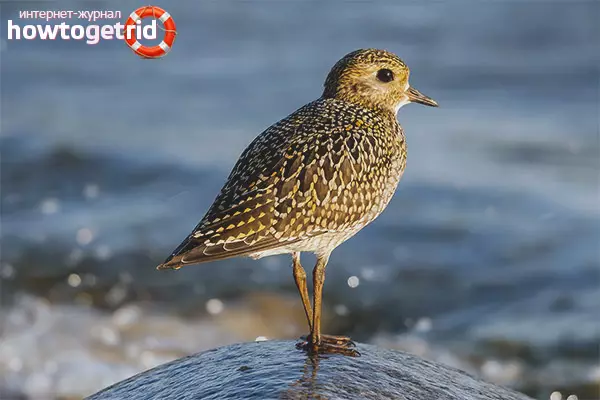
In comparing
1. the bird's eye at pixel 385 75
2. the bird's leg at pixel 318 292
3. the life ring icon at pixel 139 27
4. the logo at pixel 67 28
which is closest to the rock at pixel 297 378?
the bird's leg at pixel 318 292

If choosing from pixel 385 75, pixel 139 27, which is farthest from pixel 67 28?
Result: pixel 385 75

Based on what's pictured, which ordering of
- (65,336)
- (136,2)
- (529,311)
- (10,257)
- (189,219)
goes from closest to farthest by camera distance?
(65,336), (529,311), (10,257), (189,219), (136,2)

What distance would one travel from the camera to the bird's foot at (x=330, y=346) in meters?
4.94

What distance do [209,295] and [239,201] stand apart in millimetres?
5843

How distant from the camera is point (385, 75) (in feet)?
19.4

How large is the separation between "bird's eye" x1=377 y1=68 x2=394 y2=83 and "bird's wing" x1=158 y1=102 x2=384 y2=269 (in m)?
0.71

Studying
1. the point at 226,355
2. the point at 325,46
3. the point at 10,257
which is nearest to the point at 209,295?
the point at 10,257

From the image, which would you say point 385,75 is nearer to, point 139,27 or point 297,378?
point 297,378

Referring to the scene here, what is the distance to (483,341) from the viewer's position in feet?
32.4

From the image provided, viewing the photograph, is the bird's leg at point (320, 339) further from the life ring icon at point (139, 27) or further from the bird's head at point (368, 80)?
the life ring icon at point (139, 27)

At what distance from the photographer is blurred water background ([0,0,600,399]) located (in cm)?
980

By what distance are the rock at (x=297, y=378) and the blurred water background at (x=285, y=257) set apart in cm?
419

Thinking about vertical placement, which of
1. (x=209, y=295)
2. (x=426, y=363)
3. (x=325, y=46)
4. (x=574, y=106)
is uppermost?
(x=325, y=46)

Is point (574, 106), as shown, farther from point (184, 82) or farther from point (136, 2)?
point (136, 2)
